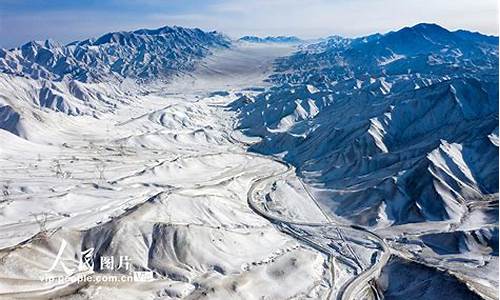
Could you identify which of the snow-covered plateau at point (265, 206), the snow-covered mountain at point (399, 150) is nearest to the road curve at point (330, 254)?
the snow-covered plateau at point (265, 206)

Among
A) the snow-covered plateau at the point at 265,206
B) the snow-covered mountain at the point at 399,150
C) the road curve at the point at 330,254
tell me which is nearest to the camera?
the snow-covered plateau at the point at 265,206

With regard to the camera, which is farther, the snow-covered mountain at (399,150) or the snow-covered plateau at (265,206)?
the snow-covered mountain at (399,150)

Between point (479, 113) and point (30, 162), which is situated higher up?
point (479, 113)

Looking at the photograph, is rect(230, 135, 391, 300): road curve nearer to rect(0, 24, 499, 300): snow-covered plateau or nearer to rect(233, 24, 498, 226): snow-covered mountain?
rect(0, 24, 499, 300): snow-covered plateau

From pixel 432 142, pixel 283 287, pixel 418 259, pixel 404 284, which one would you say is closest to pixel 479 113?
pixel 432 142

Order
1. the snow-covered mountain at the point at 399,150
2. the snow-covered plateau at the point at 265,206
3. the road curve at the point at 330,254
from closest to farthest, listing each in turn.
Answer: the snow-covered plateau at the point at 265,206
the road curve at the point at 330,254
the snow-covered mountain at the point at 399,150

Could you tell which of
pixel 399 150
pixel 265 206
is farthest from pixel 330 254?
pixel 399 150

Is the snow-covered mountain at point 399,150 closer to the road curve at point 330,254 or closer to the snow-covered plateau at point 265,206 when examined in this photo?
the snow-covered plateau at point 265,206

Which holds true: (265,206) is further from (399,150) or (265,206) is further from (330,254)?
(399,150)

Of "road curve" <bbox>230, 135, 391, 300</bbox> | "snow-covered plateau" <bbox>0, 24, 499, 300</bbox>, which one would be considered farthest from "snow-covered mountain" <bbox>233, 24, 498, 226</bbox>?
"road curve" <bbox>230, 135, 391, 300</bbox>

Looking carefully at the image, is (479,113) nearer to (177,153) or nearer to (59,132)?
(177,153)

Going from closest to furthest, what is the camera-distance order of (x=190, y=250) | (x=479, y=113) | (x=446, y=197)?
(x=190, y=250), (x=446, y=197), (x=479, y=113)
